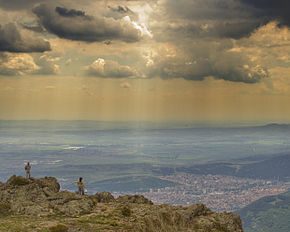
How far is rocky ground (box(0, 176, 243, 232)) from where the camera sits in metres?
30.7

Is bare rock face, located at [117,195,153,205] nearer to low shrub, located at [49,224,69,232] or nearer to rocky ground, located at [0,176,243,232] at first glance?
rocky ground, located at [0,176,243,232]

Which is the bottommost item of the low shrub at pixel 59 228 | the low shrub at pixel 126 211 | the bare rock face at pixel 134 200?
the bare rock face at pixel 134 200

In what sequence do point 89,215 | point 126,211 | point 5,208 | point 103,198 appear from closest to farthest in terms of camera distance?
point 89,215 → point 126,211 → point 5,208 → point 103,198

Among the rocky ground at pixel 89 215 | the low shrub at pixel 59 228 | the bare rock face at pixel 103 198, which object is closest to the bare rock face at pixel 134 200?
the rocky ground at pixel 89 215

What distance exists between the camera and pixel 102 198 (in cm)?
4631

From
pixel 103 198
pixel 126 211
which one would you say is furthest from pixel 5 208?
pixel 126 211

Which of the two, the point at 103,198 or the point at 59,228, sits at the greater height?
the point at 59,228

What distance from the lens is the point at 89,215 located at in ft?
121

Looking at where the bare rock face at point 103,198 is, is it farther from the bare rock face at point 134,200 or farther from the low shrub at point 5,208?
the low shrub at point 5,208

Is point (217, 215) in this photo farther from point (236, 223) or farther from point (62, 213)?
point (62, 213)

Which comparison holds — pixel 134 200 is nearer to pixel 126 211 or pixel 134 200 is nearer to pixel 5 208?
pixel 126 211

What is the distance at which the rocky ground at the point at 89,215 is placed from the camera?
30703 mm

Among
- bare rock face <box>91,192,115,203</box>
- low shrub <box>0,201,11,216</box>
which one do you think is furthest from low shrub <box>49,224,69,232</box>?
bare rock face <box>91,192,115,203</box>

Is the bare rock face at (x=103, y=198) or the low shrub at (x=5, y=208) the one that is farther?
the bare rock face at (x=103, y=198)
